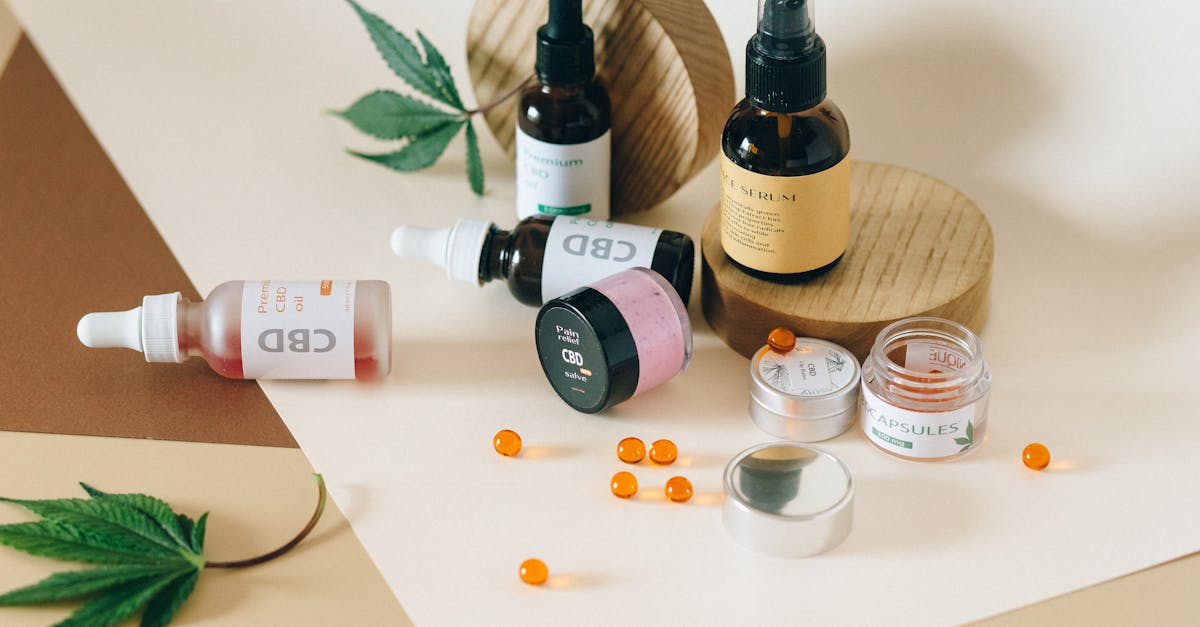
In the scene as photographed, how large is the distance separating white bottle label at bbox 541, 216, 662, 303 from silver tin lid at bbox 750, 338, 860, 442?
135 mm

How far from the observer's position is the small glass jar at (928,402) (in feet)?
3.38

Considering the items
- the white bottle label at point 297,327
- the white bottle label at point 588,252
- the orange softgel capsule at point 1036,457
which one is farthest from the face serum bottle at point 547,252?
the orange softgel capsule at point 1036,457

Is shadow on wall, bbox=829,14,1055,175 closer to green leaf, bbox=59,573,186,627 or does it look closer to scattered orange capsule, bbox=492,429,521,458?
scattered orange capsule, bbox=492,429,521,458

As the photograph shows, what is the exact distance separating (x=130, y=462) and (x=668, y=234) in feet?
1.52

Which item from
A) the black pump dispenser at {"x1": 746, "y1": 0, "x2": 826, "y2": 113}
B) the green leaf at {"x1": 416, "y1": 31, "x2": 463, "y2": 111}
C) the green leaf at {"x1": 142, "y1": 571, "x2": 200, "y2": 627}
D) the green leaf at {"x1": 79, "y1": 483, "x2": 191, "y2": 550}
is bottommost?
the green leaf at {"x1": 142, "y1": 571, "x2": 200, "y2": 627}

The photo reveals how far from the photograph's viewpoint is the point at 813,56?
105cm

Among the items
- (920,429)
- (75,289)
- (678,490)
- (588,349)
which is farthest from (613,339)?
(75,289)

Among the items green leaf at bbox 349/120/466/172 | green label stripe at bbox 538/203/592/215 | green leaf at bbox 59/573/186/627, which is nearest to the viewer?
green leaf at bbox 59/573/186/627

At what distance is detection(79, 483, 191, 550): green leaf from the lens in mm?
987

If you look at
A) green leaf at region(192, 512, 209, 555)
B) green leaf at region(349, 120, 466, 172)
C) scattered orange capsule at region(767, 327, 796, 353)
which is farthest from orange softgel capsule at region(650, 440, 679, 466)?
green leaf at region(349, 120, 466, 172)

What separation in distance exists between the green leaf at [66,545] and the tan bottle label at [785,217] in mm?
496

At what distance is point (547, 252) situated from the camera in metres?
1.17

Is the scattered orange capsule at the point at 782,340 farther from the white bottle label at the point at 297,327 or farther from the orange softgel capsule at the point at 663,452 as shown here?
the white bottle label at the point at 297,327

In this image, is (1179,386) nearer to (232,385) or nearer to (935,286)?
(935,286)
